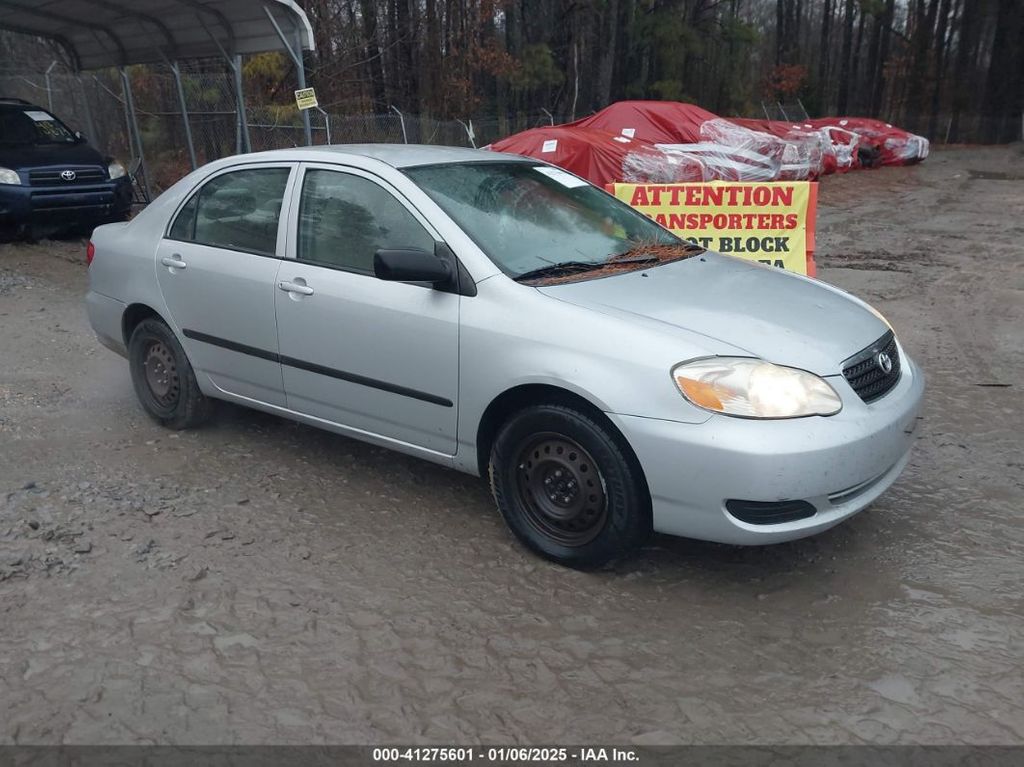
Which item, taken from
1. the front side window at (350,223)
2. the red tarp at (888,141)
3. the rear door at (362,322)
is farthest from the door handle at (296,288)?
the red tarp at (888,141)

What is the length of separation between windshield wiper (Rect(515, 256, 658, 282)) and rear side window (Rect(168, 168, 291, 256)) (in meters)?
1.44

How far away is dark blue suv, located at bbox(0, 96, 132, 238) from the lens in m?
11.1

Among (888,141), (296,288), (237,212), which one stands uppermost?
(237,212)

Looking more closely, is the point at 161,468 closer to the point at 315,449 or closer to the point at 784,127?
the point at 315,449

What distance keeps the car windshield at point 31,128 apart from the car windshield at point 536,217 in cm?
999

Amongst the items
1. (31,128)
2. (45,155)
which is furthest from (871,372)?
(31,128)

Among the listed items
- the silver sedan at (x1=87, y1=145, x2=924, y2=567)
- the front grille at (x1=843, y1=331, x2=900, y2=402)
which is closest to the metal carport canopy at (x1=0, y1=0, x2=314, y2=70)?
the silver sedan at (x1=87, y1=145, x2=924, y2=567)

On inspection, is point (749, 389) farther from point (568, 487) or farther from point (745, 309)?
point (568, 487)

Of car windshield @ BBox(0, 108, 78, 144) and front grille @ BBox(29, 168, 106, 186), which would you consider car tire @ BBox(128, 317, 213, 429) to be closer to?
front grille @ BBox(29, 168, 106, 186)

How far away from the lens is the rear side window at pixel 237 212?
4.63m

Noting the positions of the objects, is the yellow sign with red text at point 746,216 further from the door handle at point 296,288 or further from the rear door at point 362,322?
the door handle at point 296,288

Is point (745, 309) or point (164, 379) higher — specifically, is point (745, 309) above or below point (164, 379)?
above

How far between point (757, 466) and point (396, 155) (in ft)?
7.98

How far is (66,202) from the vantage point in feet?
37.8
